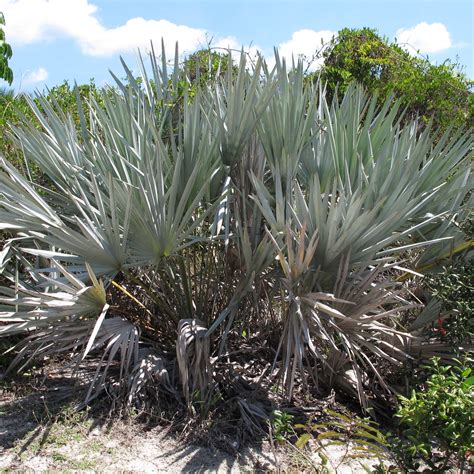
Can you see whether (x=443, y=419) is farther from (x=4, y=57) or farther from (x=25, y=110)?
(x=4, y=57)

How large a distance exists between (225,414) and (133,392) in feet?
1.74


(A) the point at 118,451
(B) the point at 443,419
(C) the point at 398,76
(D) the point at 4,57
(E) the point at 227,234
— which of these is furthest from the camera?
(C) the point at 398,76

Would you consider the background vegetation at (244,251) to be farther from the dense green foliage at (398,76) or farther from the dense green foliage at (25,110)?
the dense green foliage at (398,76)

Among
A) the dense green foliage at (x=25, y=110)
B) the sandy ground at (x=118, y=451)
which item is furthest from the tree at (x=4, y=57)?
the sandy ground at (x=118, y=451)

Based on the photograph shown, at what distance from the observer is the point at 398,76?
10023mm

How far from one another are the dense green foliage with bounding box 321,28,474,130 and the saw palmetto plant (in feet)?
17.4

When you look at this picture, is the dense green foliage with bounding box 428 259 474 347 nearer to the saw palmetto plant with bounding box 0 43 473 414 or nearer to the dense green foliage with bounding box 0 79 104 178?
the saw palmetto plant with bounding box 0 43 473 414

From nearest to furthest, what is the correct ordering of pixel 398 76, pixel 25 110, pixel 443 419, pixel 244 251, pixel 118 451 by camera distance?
pixel 443 419 → pixel 118 451 → pixel 244 251 → pixel 25 110 → pixel 398 76

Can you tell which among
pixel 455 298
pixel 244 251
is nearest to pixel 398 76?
pixel 455 298

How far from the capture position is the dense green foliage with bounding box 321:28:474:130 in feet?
31.7

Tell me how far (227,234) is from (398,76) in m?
7.13

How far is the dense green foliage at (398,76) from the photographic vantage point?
9.66 meters

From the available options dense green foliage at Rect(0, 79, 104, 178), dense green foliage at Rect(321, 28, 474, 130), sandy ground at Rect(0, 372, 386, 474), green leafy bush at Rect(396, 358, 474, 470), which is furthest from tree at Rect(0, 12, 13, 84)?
green leafy bush at Rect(396, 358, 474, 470)

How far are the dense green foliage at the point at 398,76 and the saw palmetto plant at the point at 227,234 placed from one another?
5296 mm
